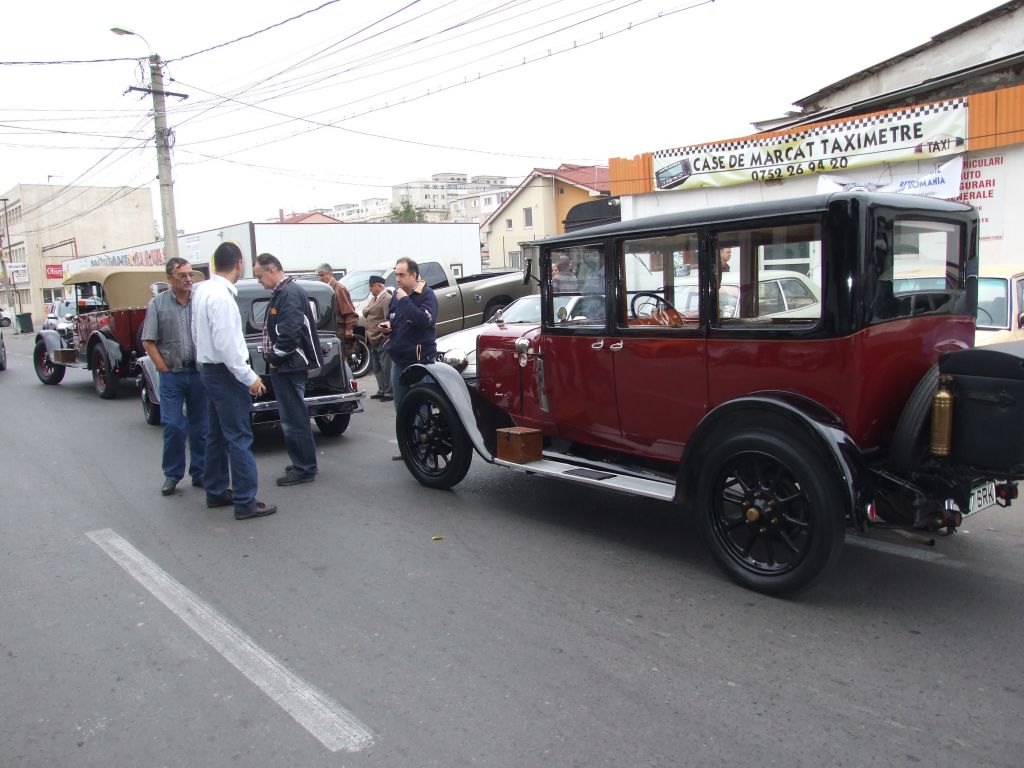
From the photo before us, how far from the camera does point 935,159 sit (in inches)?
532

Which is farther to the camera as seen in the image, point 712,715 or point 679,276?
point 679,276

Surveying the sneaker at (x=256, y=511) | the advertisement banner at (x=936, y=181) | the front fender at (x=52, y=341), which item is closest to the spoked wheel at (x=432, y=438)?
the sneaker at (x=256, y=511)

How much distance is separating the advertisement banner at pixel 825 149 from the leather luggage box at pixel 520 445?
1147 cm

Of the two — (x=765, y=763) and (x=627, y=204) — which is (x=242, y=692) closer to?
(x=765, y=763)

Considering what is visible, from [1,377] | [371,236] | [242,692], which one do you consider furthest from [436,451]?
[371,236]

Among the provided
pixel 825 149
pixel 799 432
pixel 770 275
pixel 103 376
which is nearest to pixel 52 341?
pixel 103 376

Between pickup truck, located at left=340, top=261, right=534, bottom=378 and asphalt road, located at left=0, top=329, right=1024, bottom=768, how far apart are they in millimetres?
8183

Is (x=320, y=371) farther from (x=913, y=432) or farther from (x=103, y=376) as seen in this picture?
(x=103, y=376)

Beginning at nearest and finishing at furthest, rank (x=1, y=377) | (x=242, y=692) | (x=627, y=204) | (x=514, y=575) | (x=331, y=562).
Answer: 1. (x=242, y=692)
2. (x=514, y=575)
3. (x=331, y=562)
4. (x=1, y=377)
5. (x=627, y=204)

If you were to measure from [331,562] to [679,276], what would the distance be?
2.78 meters

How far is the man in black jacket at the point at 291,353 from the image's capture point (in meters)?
6.36

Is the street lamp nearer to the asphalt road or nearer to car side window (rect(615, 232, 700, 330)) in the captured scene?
the asphalt road

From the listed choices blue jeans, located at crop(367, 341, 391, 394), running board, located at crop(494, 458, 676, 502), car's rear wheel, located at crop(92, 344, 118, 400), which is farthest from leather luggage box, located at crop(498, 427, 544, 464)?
car's rear wheel, located at crop(92, 344, 118, 400)

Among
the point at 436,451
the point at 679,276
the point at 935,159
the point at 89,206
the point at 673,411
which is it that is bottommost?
the point at 436,451
